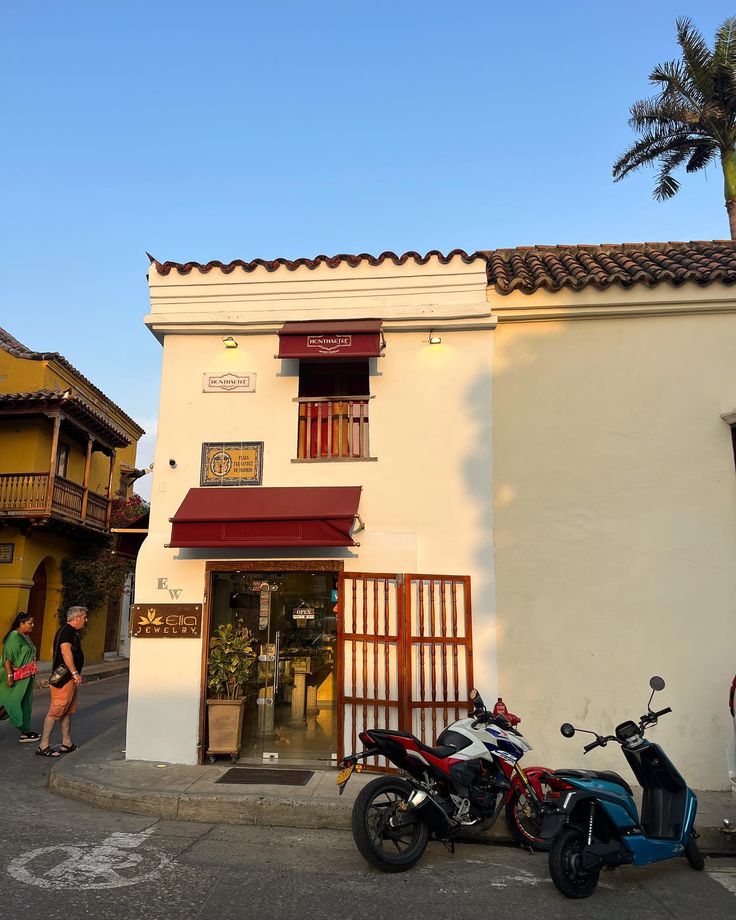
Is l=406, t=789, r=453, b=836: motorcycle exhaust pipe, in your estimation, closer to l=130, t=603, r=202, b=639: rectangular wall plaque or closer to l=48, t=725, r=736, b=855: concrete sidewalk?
l=48, t=725, r=736, b=855: concrete sidewalk

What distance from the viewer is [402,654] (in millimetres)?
7883

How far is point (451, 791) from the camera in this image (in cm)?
540

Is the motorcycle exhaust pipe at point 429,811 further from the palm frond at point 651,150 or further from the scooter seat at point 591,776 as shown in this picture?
the palm frond at point 651,150

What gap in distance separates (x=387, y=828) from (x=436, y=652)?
2.90 metres

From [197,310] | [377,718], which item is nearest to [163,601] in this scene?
[377,718]

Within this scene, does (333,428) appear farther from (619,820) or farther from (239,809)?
(619,820)

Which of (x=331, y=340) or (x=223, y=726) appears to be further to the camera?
(x=331, y=340)

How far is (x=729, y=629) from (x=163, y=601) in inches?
259

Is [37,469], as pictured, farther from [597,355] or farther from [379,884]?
[379,884]

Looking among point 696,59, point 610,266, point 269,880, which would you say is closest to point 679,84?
point 696,59

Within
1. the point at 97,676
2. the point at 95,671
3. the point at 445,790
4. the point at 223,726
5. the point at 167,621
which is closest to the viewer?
the point at 445,790

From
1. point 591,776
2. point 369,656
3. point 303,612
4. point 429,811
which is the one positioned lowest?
point 429,811

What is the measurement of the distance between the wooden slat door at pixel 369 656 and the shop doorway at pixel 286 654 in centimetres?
33

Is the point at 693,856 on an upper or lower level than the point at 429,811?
lower
